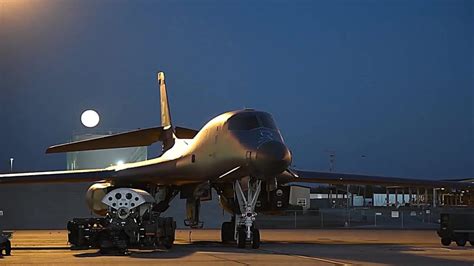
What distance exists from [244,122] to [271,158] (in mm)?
2079

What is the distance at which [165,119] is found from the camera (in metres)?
35.2

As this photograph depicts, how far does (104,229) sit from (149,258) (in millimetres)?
3930

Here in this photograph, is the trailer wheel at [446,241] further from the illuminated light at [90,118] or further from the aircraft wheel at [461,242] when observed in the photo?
the illuminated light at [90,118]

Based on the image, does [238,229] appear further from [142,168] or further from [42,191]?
[42,191]

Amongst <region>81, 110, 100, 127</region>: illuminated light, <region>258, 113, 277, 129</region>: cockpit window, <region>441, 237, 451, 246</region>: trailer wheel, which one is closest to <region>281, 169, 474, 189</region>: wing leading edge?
<region>441, 237, 451, 246</region>: trailer wheel

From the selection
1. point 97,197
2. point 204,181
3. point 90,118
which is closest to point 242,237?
point 204,181

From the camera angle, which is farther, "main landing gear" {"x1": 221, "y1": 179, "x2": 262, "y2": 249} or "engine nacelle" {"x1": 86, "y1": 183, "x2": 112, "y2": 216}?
"engine nacelle" {"x1": 86, "y1": 183, "x2": 112, "y2": 216}

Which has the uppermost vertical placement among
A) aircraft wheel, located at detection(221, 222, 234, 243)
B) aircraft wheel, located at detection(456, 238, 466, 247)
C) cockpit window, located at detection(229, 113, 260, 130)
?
cockpit window, located at detection(229, 113, 260, 130)

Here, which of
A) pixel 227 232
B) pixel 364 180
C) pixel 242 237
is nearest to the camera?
pixel 242 237

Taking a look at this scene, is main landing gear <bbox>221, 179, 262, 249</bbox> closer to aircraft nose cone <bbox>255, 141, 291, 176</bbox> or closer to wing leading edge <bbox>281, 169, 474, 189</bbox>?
aircraft nose cone <bbox>255, 141, 291, 176</bbox>

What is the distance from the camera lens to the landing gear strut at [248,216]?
22094 millimetres

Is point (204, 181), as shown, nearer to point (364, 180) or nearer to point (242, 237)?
point (242, 237)

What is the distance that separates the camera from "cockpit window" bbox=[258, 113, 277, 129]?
76.3 feet

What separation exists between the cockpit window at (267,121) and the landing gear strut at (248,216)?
1795 mm
